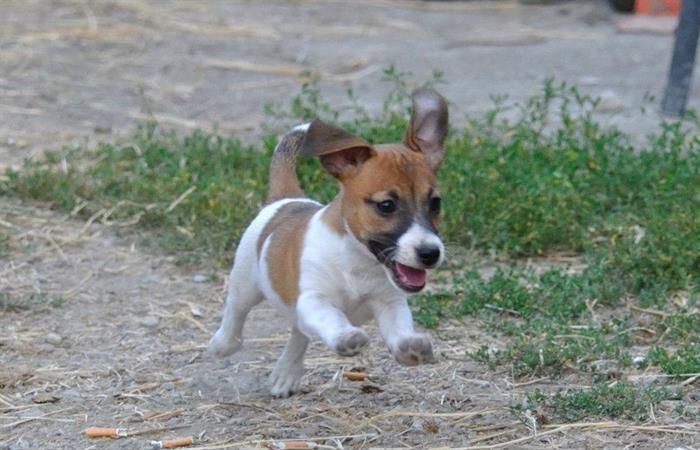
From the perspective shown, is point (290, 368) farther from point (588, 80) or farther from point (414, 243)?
point (588, 80)

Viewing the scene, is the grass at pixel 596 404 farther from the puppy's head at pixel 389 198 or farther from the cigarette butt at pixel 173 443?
the cigarette butt at pixel 173 443

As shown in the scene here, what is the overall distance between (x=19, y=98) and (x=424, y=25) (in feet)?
15.0

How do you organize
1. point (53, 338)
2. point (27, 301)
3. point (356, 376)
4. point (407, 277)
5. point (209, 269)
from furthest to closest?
point (209, 269)
point (27, 301)
point (53, 338)
point (356, 376)
point (407, 277)

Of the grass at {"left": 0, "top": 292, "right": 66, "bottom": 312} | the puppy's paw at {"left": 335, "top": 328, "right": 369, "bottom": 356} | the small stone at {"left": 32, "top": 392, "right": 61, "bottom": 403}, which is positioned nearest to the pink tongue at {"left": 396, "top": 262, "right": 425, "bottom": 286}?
the puppy's paw at {"left": 335, "top": 328, "right": 369, "bottom": 356}

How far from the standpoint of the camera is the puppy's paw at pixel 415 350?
4.50m

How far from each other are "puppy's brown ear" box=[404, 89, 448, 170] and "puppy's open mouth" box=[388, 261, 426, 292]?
1.68ft

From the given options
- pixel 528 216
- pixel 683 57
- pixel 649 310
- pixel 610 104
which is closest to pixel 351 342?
pixel 649 310

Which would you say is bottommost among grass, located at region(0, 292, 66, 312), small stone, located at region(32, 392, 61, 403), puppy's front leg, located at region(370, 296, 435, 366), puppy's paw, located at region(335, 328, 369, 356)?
grass, located at region(0, 292, 66, 312)

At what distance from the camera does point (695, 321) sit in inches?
235

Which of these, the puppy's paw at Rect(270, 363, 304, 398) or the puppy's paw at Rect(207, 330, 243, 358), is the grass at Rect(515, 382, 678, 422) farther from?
the puppy's paw at Rect(207, 330, 243, 358)

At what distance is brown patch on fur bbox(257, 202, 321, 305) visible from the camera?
4957mm

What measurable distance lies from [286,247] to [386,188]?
543 millimetres

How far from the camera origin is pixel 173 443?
4.77 m

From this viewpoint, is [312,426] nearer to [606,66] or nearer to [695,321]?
[695,321]
